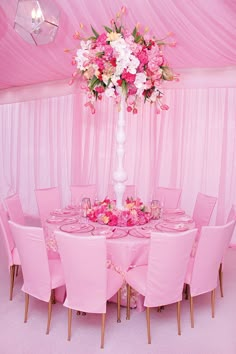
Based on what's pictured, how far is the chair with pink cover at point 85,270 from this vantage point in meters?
2.36

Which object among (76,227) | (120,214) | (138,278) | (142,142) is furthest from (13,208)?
(142,142)

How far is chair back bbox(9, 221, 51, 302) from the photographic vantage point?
261 centimetres

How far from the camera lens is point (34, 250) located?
265 centimetres

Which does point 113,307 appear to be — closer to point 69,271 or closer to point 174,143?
point 69,271

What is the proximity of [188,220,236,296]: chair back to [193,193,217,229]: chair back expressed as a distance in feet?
3.56

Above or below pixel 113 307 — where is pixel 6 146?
above

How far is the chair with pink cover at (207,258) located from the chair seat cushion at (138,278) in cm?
41

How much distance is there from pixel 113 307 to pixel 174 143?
3.52 m

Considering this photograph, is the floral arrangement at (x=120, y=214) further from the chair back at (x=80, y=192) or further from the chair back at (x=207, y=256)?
the chair back at (x=80, y=192)

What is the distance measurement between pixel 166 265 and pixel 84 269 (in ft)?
2.03

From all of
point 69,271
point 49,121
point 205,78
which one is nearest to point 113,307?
point 69,271

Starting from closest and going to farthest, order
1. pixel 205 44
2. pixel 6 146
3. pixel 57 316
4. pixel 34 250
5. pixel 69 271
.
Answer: pixel 69 271
pixel 34 250
pixel 57 316
pixel 205 44
pixel 6 146

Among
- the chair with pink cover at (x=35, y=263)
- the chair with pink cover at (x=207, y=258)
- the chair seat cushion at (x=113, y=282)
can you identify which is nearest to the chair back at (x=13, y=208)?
the chair with pink cover at (x=35, y=263)

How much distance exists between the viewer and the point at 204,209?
164 inches
